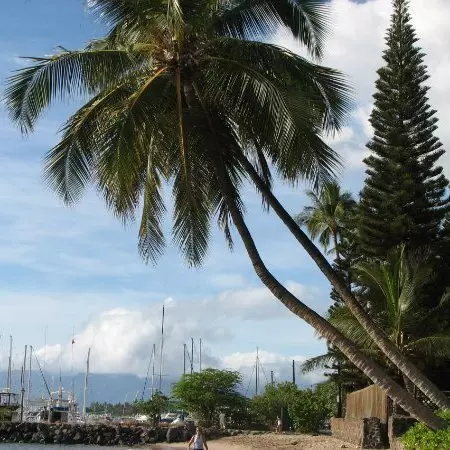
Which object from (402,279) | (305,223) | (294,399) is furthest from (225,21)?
(294,399)

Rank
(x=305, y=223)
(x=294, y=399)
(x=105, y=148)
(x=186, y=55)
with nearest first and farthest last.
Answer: (x=105, y=148) → (x=186, y=55) → (x=305, y=223) → (x=294, y=399)

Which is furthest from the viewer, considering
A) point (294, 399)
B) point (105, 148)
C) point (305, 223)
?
point (294, 399)

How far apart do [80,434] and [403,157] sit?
2850 centimetres

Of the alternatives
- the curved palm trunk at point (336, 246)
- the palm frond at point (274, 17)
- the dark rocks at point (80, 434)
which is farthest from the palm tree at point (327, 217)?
the palm frond at point (274, 17)

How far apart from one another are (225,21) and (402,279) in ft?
33.8

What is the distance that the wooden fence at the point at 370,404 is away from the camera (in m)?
19.3

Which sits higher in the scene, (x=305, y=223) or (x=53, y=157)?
(x=305, y=223)

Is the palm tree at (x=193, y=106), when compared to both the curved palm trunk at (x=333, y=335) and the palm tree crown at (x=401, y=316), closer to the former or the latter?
the curved palm trunk at (x=333, y=335)

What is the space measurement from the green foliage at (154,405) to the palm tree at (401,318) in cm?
2688

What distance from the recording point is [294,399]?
1601 inches

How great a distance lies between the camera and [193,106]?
1297 cm

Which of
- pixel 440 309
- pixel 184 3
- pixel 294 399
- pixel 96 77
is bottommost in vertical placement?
pixel 294 399

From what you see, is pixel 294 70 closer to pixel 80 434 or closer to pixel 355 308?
pixel 355 308

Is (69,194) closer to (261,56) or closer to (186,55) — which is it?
(186,55)
